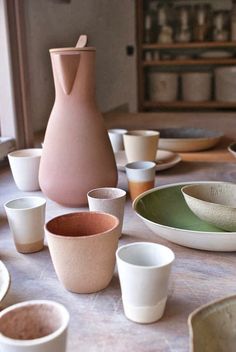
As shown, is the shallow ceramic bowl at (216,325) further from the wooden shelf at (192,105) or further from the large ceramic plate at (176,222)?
the wooden shelf at (192,105)

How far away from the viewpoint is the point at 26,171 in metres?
1.10

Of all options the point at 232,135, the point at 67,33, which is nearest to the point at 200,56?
the point at 67,33

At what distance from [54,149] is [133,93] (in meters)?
2.63

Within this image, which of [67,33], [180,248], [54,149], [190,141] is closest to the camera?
[180,248]

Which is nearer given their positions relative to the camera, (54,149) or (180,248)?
(180,248)

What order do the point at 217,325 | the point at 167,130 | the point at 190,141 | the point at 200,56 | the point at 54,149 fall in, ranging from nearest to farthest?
1. the point at 217,325
2. the point at 54,149
3. the point at 190,141
4. the point at 167,130
5. the point at 200,56

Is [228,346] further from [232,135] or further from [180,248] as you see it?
[232,135]

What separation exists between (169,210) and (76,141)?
0.24 m

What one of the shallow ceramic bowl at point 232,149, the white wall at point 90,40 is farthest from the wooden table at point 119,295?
the white wall at point 90,40

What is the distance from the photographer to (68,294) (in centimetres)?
64

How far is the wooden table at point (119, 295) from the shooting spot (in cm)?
53

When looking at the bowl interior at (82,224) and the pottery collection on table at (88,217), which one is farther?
the bowl interior at (82,224)

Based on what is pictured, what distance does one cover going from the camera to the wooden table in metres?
0.53

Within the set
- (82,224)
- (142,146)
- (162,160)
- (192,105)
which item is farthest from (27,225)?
(192,105)
